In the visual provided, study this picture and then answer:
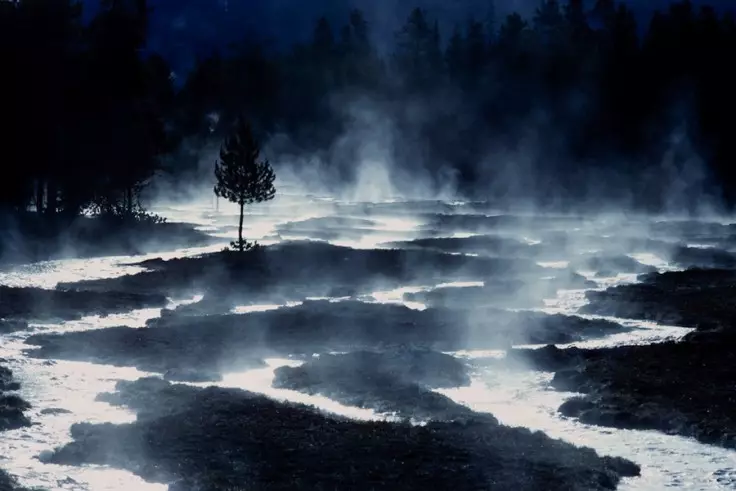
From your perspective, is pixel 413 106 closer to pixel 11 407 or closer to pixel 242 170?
pixel 242 170

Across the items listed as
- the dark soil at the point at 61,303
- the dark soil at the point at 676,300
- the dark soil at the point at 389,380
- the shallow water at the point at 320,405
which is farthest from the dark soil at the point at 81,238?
the dark soil at the point at 389,380

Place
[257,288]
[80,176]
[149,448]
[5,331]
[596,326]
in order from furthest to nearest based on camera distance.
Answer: [80,176] → [257,288] → [596,326] → [5,331] → [149,448]

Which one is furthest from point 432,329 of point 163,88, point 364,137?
point 364,137

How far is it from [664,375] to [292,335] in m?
14.5

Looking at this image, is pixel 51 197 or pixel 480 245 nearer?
pixel 480 245

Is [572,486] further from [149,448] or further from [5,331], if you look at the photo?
[5,331]

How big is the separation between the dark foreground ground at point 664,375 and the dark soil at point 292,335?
11.8 feet

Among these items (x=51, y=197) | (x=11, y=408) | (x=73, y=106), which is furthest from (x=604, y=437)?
(x=73, y=106)

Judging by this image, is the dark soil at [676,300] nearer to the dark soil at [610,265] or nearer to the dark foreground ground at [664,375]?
the dark foreground ground at [664,375]

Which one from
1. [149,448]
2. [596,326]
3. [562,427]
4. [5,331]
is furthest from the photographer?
[596,326]

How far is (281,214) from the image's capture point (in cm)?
11262

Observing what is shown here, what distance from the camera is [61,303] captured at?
150 ft

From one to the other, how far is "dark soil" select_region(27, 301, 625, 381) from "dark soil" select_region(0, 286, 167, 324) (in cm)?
402

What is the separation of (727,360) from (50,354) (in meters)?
22.7
